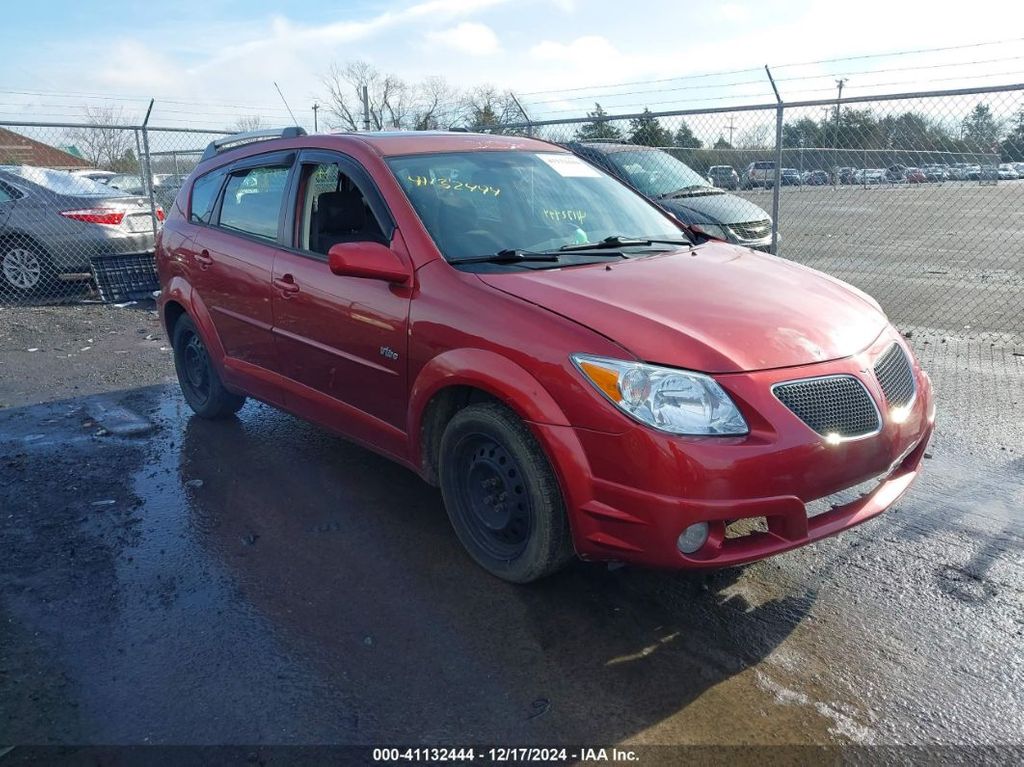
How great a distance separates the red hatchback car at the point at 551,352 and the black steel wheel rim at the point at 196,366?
0.72m

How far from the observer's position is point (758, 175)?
1064 centimetres

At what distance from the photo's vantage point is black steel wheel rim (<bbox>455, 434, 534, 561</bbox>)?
336 cm

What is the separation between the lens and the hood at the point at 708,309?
9.72 feet

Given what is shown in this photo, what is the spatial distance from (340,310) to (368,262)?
50 centimetres

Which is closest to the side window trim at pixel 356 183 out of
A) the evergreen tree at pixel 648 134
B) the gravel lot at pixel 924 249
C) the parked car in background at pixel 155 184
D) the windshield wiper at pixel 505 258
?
the windshield wiper at pixel 505 258

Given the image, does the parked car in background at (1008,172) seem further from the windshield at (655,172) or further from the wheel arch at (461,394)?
the wheel arch at (461,394)

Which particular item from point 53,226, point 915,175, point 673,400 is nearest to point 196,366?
point 673,400

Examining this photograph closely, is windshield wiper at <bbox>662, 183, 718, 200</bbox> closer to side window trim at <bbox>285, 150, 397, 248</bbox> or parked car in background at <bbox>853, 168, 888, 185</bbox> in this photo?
parked car in background at <bbox>853, 168, 888, 185</bbox>

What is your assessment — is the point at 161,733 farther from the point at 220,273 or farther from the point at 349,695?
the point at 220,273

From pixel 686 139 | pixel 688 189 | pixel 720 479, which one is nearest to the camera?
pixel 720 479

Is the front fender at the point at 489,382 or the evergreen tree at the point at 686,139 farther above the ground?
the evergreen tree at the point at 686,139

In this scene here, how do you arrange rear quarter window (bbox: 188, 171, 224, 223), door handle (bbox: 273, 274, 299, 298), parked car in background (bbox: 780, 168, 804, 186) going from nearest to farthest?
1. door handle (bbox: 273, 274, 299, 298)
2. rear quarter window (bbox: 188, 171, 224, 223)
3. parked car in background (bbox: 780, 168, 804, 186)

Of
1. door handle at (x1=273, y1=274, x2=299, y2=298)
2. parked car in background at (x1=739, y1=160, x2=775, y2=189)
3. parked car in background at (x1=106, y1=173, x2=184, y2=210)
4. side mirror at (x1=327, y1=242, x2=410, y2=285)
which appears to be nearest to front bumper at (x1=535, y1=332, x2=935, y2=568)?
side mirror at (x1=327, y1=242, x2=410, y2=285)

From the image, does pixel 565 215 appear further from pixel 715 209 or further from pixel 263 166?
pixel 715 209
